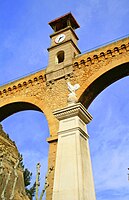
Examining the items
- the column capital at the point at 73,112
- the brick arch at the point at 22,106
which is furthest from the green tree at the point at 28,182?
the column capital at the point at 73,112

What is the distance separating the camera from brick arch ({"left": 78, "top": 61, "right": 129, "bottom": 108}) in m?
12.6

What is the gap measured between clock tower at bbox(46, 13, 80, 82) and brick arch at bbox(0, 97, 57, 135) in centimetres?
159

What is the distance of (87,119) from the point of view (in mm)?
4523

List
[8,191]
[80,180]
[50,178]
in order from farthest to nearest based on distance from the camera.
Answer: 1. [8,191]
2. [50,178]
3. [80,180]

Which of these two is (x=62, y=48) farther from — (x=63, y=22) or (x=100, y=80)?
(x=100, y=80)

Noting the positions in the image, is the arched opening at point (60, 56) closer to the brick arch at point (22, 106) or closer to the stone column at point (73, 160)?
the brick arch at point (22, 106)

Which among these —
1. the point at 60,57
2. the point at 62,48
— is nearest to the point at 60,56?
the point at 60,57

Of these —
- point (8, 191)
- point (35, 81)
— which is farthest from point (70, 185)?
point (8, 191)

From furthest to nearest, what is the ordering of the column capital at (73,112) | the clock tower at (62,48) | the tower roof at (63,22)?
1. the tower roof at (63,22)
2. the clock tower at (62,48)
3. the column capital at (73,112)

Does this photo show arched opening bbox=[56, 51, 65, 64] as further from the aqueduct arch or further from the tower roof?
the tower roof

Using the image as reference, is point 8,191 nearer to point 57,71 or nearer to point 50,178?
point 50,178

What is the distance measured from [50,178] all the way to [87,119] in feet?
22.9

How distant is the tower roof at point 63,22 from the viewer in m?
17.9

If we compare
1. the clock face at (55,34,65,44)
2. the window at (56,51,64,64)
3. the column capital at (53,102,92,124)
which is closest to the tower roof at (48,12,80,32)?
the clock face at (55,34,65,44)
